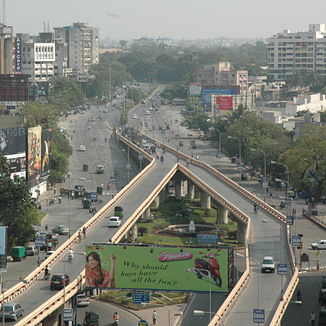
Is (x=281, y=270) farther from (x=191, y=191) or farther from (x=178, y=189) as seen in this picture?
(x=191, y=191)

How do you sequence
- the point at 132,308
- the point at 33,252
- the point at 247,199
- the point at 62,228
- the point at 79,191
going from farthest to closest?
1. the point at 79,191
2. the point at 247,199
3. the point at 62,228
4. the point at 33,252
5. the point at 132,308

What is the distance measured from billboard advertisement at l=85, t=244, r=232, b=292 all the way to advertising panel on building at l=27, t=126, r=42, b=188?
44008mm

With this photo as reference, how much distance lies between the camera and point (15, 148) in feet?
341

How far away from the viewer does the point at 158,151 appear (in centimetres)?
14700

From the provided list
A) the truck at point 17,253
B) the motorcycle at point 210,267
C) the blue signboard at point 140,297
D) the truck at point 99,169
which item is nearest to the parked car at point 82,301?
the blue signboard at point 140,297

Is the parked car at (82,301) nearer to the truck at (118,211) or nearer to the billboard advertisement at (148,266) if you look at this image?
the billboard advertisement at (148,266)

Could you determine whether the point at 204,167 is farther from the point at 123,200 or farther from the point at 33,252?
the point at 33,252

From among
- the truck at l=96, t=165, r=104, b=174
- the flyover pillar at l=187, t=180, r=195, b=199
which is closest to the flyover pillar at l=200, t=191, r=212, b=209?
the flyover pillar at l=187, t=180, r=195, b=199

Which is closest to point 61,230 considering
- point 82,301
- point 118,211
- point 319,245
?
point 118,211

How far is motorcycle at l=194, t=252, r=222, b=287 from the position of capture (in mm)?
63656

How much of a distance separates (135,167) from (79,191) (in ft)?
96.1

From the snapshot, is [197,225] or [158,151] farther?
[158,151]

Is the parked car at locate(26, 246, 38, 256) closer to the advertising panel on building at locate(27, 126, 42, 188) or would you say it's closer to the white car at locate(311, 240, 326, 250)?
the white car at locate(311, 240, 326, 250)

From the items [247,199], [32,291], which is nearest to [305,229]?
[247,199]
